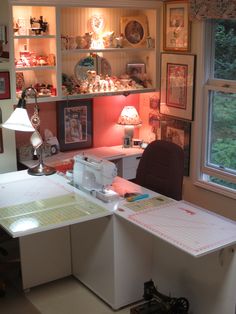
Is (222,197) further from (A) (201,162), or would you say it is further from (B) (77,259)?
(B) (77,259)

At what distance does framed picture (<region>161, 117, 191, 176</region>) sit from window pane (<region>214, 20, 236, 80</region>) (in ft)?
1.92

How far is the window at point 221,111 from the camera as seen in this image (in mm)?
4148

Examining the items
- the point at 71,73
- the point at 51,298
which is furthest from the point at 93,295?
the point at 71,73

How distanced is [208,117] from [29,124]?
1.68 metres

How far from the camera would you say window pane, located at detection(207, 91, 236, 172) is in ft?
13.9

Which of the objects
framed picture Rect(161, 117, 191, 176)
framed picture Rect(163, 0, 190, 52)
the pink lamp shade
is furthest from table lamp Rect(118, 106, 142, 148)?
framed picture Rect(163, 0, 190, 52)

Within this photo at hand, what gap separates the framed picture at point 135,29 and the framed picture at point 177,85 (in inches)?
11.7

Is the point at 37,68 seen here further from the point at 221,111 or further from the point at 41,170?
the point at 221,111

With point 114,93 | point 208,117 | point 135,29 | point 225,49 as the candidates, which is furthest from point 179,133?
point 135,29

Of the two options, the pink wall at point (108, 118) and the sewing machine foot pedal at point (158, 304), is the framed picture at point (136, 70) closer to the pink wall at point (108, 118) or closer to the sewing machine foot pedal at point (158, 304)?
the pink wall at point (108, 118)

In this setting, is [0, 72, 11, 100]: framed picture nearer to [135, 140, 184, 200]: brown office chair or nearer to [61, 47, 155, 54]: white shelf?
[61, 47, 155, 54]: white shelf

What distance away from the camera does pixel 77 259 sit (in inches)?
145

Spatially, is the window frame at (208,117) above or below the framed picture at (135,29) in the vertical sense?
below

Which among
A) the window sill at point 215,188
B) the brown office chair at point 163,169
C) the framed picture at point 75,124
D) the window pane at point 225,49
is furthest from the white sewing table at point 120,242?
the window pane at point 225,49
